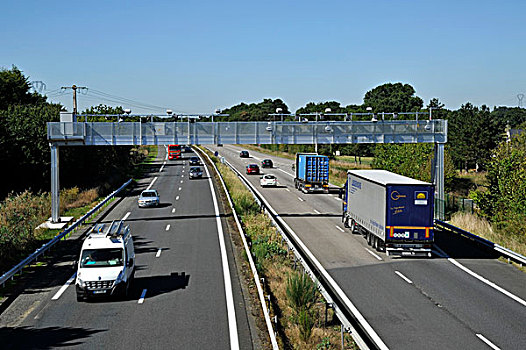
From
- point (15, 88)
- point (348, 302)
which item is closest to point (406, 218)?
point (348, 302)

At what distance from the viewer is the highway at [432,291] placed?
1459 cm

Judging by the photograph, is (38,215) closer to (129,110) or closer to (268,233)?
(129,110)

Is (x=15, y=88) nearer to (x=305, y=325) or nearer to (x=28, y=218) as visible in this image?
(x=28, y=218)

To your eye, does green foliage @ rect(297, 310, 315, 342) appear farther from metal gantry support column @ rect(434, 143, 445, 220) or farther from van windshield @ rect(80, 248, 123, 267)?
metal gantry support column @ rect(434, 143, 445, 220)

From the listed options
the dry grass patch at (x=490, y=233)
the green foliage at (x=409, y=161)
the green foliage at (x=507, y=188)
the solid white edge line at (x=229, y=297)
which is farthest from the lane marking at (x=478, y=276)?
the green foliage at (x=409, y=161)

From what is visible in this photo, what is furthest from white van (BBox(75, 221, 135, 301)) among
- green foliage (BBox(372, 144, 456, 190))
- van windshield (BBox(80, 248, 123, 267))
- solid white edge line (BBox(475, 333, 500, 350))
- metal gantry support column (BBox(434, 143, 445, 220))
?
green foliage (BBox(372, 144, 456, 190))

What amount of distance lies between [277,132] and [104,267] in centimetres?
2265

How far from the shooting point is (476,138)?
8912 centimetres

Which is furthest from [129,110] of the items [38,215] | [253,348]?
[253,348]

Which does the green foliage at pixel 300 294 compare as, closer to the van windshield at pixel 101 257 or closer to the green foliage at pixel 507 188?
the van windshield at pixel 101 257

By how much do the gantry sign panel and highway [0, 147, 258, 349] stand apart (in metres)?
10.8

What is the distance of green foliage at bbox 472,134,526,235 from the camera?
31.7 meters

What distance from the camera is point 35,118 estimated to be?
2047 inches

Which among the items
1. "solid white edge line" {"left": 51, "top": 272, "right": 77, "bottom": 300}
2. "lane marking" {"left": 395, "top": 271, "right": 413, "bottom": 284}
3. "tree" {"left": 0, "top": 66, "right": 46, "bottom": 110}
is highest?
"tree" {"left": 0, "top": 66, "right": 46, "bottom": 110}
